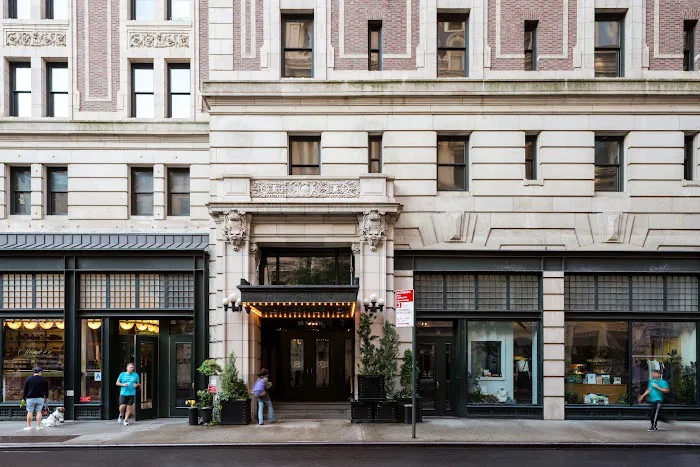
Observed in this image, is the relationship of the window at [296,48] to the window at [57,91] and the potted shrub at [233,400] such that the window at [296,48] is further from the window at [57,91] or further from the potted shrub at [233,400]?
the potted shrub at [233,400]

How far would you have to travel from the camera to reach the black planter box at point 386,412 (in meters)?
15.9

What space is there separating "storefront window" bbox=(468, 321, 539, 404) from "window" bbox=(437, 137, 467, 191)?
4.37 m

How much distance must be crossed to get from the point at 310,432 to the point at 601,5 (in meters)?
15.5

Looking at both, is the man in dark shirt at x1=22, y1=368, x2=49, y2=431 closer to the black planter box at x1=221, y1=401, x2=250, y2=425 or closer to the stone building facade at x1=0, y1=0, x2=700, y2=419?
the stone building facade at x1=0, y1=0, x2=700, y2=419

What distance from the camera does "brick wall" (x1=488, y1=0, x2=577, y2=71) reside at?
17609 mm

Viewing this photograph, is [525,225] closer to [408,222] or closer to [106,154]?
[408,222]

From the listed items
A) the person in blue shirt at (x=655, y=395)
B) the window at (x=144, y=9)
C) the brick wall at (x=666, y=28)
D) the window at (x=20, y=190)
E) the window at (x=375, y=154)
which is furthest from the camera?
the window at (x=144, y=9)

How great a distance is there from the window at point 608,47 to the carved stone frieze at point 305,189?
8.69m

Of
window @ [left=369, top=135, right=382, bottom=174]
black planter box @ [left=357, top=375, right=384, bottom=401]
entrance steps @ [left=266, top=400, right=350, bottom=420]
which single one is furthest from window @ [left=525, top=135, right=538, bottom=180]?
entrance steps @ [left=266, top=400, right=350, bottom=420]

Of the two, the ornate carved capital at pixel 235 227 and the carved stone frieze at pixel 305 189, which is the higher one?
the carved stone frieze at pixel 305 189

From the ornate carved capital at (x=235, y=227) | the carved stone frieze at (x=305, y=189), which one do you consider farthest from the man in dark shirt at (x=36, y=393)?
the carved stone frieze at (x=305, y=189)

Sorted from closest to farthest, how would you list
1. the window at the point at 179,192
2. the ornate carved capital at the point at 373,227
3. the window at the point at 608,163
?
the ornate carved capital at the point at 373,227, the window at the point at 608,163, the window at the point at 179,192

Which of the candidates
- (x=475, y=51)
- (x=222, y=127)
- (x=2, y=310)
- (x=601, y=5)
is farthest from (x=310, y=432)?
(x=601, y=5)

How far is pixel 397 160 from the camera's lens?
17547 mm
